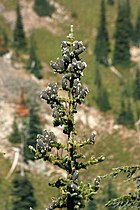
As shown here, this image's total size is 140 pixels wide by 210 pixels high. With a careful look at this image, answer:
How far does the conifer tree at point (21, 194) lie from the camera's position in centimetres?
7594

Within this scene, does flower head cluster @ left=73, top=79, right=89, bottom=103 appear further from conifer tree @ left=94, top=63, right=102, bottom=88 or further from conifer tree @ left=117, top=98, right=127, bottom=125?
conifer tree @ left=94, top=63, right=102, bottom=88

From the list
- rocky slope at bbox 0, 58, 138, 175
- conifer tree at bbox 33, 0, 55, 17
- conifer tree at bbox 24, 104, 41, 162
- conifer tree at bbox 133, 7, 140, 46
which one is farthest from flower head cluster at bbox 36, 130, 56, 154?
conifer tree at bbox 33, 0, 55, 17

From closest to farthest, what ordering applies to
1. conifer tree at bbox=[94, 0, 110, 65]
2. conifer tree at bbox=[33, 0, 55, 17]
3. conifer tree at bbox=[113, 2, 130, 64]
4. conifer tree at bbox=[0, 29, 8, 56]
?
conifer tree at bbox=[0, 29, 8, 56] → conifer tree at bbox=[94, 0, 110, 65] → conifer tree at bbox=[113, 2, 130, 64] → conifer tree at bbox=[33, 0, 55, 17]

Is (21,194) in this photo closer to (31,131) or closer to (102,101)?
(31,131)

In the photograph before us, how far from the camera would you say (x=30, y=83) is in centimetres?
10981

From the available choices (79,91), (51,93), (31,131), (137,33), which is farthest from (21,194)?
(137,33)

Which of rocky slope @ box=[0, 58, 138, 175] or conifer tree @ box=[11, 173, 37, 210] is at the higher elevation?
rocky slope @ box=[0, 58, 138, 175]

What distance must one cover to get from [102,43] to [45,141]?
4142 inches

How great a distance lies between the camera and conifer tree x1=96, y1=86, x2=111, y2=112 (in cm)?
11044

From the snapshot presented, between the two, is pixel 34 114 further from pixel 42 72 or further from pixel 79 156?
pixel 79 156

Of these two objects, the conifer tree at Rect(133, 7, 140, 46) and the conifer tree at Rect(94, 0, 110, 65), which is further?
the conifer tree at Rect(133, 7, 140, 46)

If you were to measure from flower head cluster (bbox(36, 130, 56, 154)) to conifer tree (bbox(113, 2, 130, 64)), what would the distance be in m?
104

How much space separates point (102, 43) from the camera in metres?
122

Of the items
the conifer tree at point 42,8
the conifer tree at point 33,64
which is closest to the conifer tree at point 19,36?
the conifer tree at point 33,64
